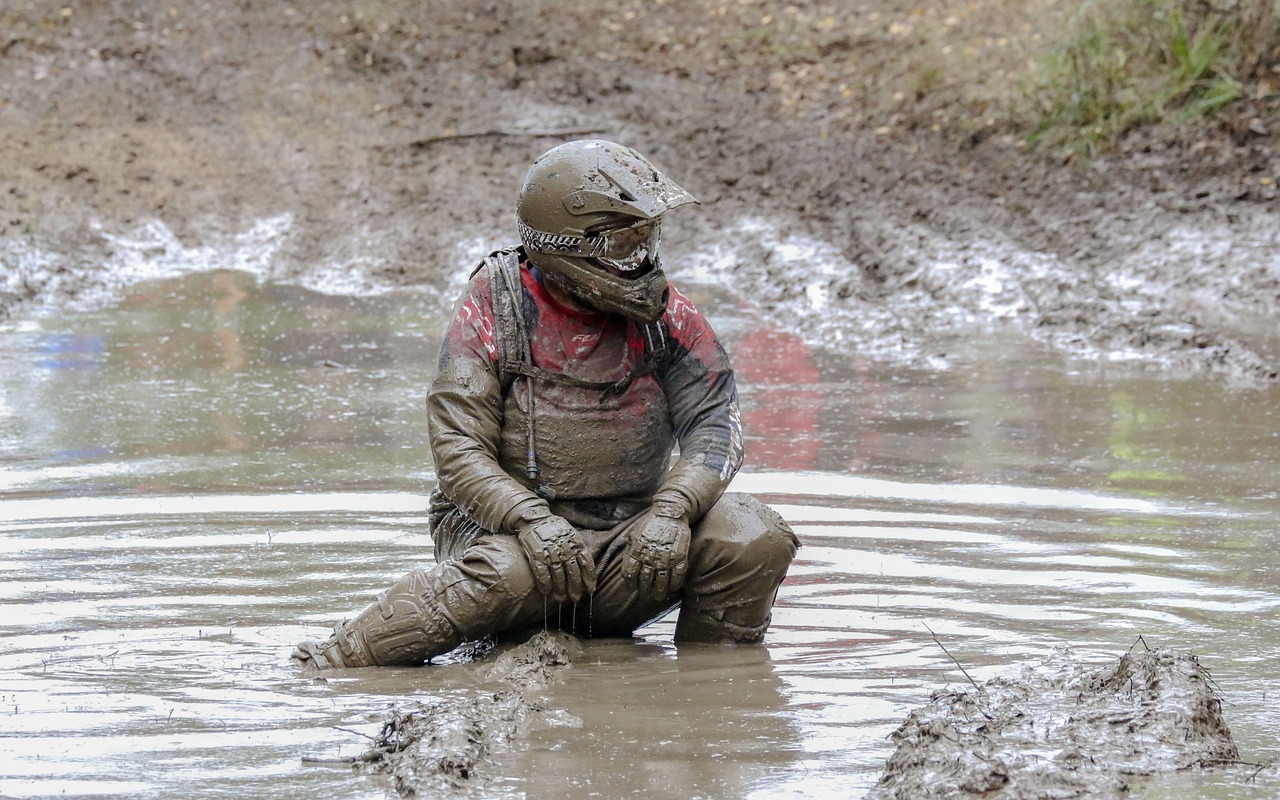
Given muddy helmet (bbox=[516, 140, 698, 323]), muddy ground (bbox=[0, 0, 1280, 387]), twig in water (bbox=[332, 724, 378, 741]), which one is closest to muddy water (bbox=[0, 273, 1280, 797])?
twig in water (bbox=[332, 724, 378, 741])

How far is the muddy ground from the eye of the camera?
10625 millimetres

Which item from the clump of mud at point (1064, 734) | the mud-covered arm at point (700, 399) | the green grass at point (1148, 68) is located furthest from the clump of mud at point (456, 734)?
the green grass at point (1148, 68)

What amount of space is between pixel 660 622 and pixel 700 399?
2.51 ft

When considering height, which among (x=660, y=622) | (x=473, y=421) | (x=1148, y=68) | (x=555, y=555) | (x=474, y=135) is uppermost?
(x=1148, y=68)

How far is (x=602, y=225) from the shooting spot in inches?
184

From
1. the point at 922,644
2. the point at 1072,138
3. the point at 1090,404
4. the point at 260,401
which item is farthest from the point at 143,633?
the point at 1072,138

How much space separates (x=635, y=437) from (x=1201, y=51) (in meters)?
8.87

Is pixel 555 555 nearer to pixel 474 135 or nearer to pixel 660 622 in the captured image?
pixel 660 622

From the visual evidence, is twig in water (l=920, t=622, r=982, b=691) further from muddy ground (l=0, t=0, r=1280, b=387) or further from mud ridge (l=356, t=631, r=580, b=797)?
muddy ground (l=0, t=0, r=1280, b=387)

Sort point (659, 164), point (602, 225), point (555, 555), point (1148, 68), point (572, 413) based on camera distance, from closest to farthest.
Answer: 1. point (555, 555)
2. point (602, 225)
3. point (572, 413)
4. point (1148, 68)
5. point (659, 164)

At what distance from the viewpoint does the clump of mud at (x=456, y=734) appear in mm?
3600

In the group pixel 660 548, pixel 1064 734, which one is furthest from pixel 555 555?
pixel 1064 734

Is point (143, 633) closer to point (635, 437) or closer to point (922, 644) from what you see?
point (635, 437)

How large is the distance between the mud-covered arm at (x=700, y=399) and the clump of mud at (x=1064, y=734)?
0.96 meters
